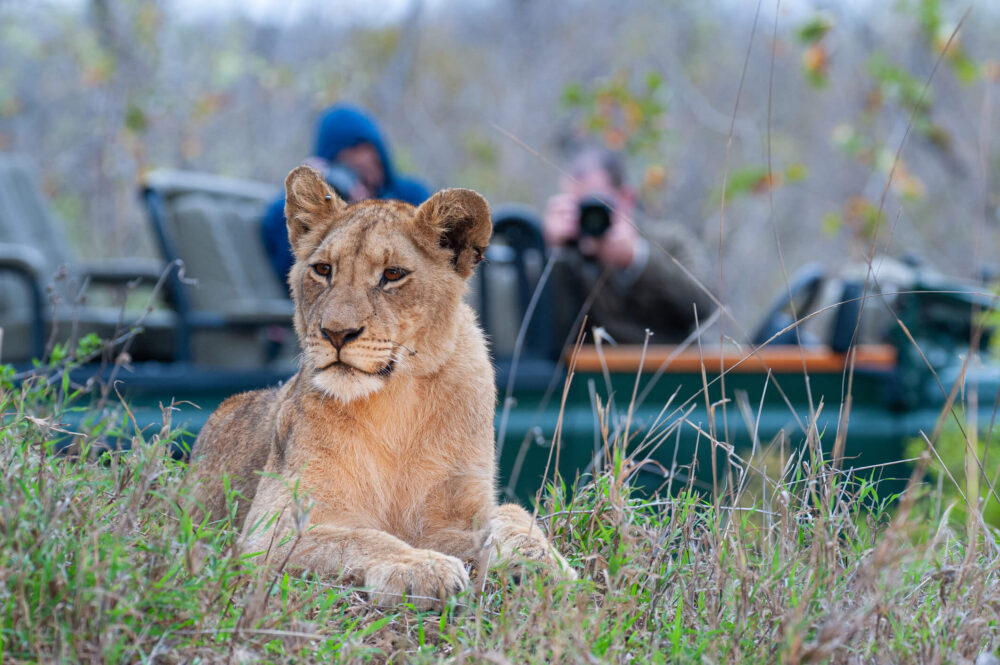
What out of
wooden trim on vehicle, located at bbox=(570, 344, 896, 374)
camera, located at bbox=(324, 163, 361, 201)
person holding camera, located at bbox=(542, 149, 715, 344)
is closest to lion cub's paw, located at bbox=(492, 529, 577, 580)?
camera, located at bbox=(324, 163, 361, 201)

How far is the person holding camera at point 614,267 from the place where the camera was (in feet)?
16.8

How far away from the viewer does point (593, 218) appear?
194 inches

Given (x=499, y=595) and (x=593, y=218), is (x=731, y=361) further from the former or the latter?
(x=499, y=595)

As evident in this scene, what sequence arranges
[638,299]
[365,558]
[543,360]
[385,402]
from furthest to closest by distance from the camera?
[638,299]
[543,360]
[385,402]
[365,558]

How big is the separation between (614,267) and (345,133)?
1510 mm

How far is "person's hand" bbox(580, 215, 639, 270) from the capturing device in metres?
5.34

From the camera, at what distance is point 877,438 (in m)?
5.05

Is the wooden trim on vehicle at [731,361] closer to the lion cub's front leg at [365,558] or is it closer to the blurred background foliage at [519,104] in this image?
the lion cub's front leg at [365,558]

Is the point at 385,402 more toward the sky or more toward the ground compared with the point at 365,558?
more toward the sky

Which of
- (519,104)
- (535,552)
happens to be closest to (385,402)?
(535,552)

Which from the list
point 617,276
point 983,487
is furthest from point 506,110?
Result: point 983,487

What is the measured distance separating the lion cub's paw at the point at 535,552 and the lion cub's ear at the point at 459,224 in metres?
0.68

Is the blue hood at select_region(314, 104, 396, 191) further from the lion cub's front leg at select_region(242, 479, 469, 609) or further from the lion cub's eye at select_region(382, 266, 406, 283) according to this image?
the lion cub's front leg at select_region(242, 479, 469, 609)

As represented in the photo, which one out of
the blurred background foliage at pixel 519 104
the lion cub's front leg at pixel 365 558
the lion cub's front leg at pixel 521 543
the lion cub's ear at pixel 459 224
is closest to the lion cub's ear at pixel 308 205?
the lion cub's ear at pixel 459 224
